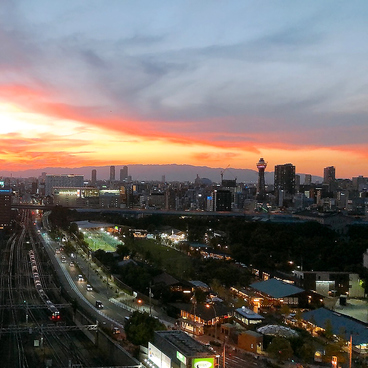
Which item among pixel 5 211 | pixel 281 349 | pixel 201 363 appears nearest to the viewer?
pixel 201 363

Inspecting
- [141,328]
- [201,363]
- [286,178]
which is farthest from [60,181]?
[201,363]

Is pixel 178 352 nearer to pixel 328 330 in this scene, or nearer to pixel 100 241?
pixel 328 330

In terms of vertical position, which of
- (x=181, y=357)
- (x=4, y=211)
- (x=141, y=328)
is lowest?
(x=141, y=328)

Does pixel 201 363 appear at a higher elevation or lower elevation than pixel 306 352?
higher

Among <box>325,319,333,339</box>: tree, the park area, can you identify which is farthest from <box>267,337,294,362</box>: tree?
the park area

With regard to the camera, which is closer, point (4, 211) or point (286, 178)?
point (4, 211)

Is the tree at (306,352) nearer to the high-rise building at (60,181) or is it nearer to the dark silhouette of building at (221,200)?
the dark silhouette of building at (221,200)

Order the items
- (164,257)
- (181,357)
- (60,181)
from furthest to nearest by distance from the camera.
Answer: (60,181) < (164,257) < (181,357)

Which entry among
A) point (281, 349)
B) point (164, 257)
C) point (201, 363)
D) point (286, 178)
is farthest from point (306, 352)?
point (286, 178)
